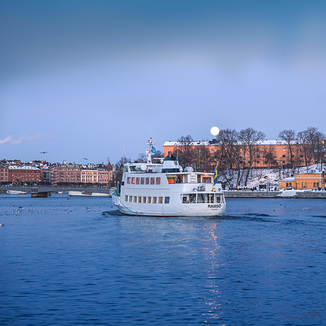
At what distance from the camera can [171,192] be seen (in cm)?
5678

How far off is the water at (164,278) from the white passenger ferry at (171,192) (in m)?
9.44

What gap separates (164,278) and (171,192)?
31.2m

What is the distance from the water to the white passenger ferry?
944 centimetres

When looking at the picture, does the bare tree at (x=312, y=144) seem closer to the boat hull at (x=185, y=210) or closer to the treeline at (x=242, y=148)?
the treeline at (x=242, y=148)

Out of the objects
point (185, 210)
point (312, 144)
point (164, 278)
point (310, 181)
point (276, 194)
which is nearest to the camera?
point (164, 278)

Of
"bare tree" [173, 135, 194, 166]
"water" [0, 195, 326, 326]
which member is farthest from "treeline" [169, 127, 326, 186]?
"water" [0, 195, 326, 326]

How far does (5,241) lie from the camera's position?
4144cm

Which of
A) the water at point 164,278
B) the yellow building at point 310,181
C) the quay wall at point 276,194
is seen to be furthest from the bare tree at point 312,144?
the water at point 164,278

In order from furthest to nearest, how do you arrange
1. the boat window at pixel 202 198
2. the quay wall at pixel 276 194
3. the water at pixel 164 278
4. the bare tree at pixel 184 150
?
the bare tree at pixel 184 150 → the quay wall at pixel 276 194 → the boat window at pixel 202 198 → the water at pixel 164 278

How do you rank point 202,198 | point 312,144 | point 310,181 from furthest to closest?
point 312,144 → point 310,181 → point 202,198

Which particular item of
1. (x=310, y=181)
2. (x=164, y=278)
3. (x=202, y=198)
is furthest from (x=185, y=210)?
(x=310, y=181)

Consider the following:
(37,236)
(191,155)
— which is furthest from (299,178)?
(37,236)

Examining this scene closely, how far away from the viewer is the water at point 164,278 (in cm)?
1920

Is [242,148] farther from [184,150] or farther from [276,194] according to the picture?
[276,194]
